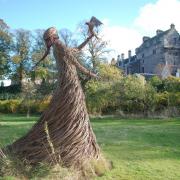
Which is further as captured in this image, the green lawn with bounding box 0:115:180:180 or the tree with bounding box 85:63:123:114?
the tree with bounding box 85:63:123:114

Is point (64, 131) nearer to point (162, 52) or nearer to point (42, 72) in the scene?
point (42, 72)

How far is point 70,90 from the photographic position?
651cm

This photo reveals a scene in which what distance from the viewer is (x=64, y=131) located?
634 centimetres

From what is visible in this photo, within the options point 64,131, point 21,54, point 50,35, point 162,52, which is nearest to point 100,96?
point 50,35

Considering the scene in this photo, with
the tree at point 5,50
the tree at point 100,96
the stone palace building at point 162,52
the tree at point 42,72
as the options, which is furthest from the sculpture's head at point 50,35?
the stone palace building at point 162,52

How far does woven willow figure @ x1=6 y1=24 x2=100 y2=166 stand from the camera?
6242mm

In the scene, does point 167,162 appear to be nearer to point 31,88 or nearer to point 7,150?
point 7,150

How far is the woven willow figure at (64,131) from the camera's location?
6.24 m

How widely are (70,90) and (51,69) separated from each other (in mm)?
41612

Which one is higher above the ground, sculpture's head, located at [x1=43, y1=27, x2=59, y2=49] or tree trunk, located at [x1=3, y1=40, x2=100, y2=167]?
sculpture's head, located at [x1=43, y1=27, x2=59, y2=49]

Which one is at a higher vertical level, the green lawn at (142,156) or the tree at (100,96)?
the tree at (100,96)

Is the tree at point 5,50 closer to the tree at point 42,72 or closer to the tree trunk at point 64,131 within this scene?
the tree at point 42,72

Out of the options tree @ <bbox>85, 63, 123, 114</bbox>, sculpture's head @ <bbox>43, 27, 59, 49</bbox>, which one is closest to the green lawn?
sculpture's head @ <bbox>43, 27, 59, 49</bbox>

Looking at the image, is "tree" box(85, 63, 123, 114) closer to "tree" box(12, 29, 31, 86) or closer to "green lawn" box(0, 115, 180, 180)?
"green lawn" box(0, 115, 180, 180)
